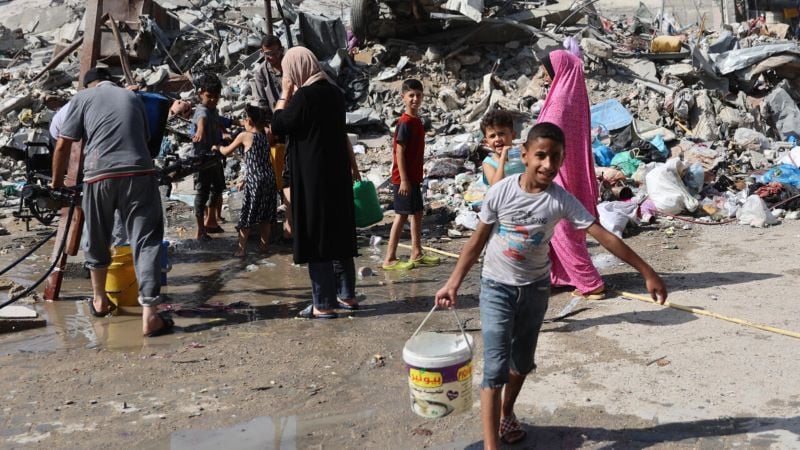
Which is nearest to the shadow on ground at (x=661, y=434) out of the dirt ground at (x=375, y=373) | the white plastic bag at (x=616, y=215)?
the dirt ground at (x=375, y=373)

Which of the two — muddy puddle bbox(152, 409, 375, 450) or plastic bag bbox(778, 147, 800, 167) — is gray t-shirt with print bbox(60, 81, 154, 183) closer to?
muddy puddle bbox(152, 409, 375, 450)

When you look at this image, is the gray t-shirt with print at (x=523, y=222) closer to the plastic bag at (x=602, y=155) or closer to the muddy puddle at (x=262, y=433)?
the muddy puddle at (x=262, y=433)

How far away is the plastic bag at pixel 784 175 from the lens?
894 centimetres

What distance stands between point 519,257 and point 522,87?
33.0ft

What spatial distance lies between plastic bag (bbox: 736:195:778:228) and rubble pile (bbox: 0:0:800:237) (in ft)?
0.05

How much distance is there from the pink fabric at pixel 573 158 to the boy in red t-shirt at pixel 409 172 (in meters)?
1.14

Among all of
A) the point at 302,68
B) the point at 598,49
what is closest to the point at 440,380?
the point at 302,68

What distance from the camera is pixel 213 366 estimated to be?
202 inches

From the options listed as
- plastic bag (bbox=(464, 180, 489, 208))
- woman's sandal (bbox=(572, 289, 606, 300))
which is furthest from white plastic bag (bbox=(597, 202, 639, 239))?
woman's sandal (bbox=(572, 289, 606, 300))

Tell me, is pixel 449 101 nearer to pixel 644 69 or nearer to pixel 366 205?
pixel 644 69

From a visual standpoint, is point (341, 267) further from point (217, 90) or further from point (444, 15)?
point (444, 15)

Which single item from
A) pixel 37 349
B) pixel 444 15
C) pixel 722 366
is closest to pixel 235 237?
pixel 37 349

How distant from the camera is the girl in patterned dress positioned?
7.85 metres

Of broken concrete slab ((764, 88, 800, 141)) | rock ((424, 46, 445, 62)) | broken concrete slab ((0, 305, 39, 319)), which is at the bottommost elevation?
broken concrete slab ((0, 305, 39, 319))
